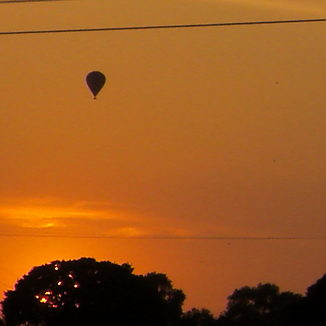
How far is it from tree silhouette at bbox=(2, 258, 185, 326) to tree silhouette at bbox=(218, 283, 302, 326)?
30027mm

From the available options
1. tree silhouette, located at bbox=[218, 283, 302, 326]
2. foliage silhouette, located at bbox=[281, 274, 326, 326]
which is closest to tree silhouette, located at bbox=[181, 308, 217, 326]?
tree silhouette, located at bbox=[218, 283, 302, 326]

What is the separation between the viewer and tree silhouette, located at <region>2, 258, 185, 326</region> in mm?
89000

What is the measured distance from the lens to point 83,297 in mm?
90562

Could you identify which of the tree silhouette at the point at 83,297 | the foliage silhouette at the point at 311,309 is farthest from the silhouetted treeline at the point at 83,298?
the foliage silhouette at the point at 311,309

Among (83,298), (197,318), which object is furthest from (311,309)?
(197,318)

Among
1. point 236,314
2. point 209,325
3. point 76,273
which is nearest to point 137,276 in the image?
point 76,273

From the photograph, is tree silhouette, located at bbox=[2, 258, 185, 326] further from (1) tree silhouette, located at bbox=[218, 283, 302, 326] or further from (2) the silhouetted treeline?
(1) tree silhouette, located at bbox=[218, 283, 302, 326]

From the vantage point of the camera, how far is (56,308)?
9012cm

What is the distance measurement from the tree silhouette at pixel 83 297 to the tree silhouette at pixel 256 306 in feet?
98.5

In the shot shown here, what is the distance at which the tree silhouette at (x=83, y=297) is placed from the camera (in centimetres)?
8900

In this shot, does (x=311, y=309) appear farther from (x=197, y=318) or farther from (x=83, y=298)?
(x=197, y=318)

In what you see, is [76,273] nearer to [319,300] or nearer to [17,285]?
[17,285]

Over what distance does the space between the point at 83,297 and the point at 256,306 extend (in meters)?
50.3

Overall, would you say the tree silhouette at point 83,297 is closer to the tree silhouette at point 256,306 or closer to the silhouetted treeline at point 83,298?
the silhouetted treeline at point 83,298
